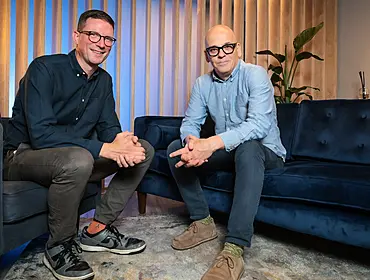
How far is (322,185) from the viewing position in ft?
4.75

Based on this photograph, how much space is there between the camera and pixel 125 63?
3350mm

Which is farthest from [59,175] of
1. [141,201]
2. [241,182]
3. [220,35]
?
[141,201]

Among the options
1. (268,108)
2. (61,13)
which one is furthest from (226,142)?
(61,13)

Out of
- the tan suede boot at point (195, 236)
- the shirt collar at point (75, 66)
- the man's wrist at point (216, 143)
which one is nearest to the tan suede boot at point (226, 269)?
the tan suede boot at point (195, 236)

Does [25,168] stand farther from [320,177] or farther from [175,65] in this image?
[175,65]

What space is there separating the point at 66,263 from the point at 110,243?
0.28 metres

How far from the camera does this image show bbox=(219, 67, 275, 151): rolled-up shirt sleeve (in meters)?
1.57

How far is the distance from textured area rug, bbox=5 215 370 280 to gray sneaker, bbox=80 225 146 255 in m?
0.03

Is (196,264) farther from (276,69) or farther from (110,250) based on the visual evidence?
(276,69)

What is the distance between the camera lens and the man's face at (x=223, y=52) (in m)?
1.67

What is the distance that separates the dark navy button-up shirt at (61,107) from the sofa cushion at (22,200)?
7.3 inches

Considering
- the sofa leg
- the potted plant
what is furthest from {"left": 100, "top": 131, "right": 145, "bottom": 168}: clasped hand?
the potted plant

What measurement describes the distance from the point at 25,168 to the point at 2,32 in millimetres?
1999

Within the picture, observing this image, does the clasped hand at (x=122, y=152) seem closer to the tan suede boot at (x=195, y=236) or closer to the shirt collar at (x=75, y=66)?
the shirt collar at (x=75, y=66)
